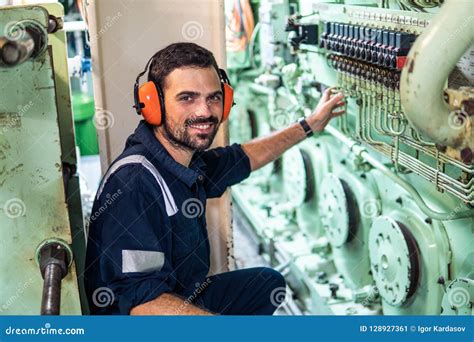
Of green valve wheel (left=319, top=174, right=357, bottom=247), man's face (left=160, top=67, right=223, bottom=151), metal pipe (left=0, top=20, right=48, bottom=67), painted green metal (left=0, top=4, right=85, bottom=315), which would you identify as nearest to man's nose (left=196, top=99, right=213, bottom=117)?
man's face (left=160, top=67, right=223, bottom=151)

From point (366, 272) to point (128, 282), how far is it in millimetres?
2108

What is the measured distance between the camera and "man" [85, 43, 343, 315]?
2287mm

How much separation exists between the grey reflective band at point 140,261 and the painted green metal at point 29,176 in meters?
0.19

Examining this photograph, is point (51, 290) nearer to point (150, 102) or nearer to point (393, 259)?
point (150, 102)

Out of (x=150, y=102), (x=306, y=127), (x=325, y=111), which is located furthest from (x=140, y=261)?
(x=325, y=111)

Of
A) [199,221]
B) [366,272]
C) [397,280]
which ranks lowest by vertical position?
[366,272]

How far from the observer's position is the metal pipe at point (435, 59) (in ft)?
6.00

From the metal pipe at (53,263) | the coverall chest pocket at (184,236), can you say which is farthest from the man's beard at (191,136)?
the metal pipe at (53,263)

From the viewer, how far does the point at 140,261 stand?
229cm

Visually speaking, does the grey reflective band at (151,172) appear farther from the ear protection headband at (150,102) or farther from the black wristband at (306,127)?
the black wristband at (306,127)

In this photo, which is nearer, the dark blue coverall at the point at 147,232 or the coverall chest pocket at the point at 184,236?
the dark blue coverall at the point at 147,232
